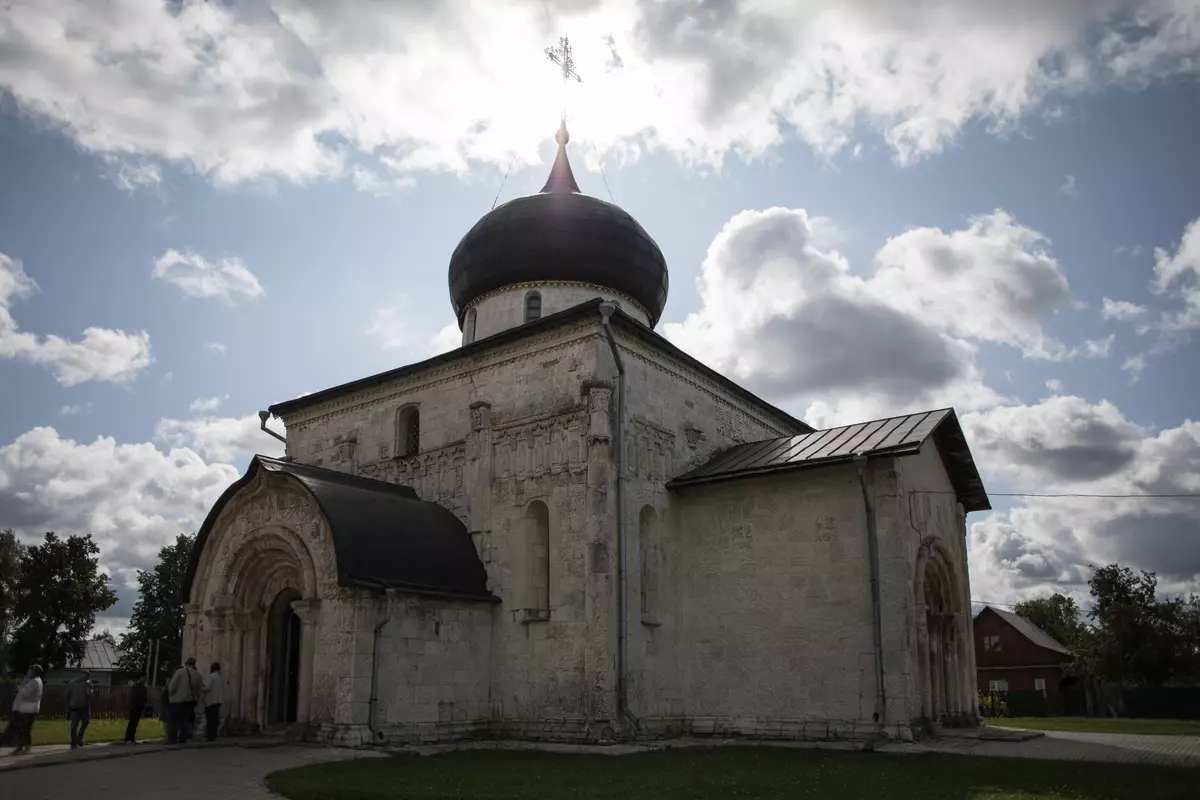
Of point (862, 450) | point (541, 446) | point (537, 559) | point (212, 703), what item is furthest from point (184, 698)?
point (862, 450)

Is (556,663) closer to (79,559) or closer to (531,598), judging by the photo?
(531,598)

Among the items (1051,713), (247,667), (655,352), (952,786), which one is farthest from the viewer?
(1051,713)

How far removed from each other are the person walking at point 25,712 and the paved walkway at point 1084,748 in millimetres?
12475

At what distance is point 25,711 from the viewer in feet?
45.0

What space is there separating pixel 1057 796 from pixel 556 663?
27.3 ft

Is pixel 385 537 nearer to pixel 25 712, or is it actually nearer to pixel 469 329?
pixel 25 712

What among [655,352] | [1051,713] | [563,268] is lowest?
[1051,713]

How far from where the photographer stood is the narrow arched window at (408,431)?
62.7ft

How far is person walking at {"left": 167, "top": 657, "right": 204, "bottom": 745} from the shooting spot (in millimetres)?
14883

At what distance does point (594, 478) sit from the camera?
15656 millimetres

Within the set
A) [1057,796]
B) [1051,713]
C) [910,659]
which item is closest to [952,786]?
[1057,796]

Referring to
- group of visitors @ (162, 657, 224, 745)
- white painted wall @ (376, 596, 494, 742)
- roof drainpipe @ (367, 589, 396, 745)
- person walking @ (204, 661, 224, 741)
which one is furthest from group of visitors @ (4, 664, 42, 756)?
white painted wall @ (376, 596, 494, 742)

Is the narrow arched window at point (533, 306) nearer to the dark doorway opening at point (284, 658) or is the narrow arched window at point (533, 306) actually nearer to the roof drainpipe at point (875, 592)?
the dark doorway opening at point (284, 658)

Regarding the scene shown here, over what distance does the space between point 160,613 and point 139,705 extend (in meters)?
31.3
